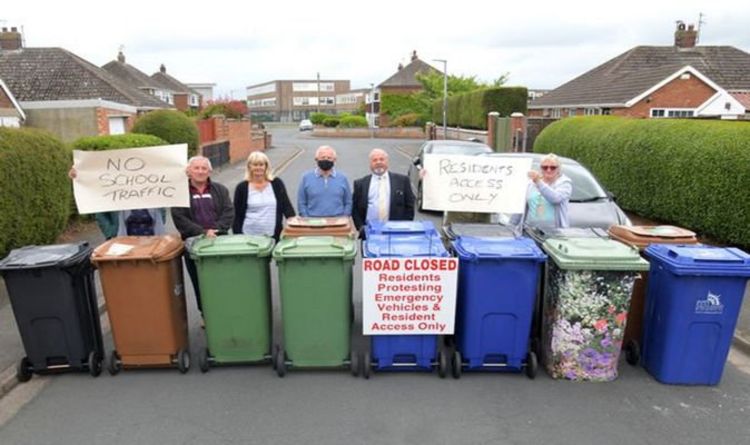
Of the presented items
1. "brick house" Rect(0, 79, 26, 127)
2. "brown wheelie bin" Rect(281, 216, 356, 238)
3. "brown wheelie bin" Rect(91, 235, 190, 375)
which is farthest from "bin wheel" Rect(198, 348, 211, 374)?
"brick house" Rect(0, 79, 26, 127)

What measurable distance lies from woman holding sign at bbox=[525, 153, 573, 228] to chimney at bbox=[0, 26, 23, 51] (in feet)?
108

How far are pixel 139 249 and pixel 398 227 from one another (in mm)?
A: 2140

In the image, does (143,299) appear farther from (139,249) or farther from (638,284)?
(638,284)

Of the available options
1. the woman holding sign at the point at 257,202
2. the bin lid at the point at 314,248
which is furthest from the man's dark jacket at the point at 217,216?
the bin lid at the point at 314,248

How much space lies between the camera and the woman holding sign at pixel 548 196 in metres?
5.36

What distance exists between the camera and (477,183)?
206 inches

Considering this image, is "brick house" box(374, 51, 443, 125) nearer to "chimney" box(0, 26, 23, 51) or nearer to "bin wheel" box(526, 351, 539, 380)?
"chimney" box(0, 26, 23, 51)

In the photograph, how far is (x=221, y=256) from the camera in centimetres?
433

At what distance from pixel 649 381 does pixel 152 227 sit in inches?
176

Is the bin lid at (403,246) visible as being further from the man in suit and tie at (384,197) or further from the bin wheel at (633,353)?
the bin wheel at (633,353)

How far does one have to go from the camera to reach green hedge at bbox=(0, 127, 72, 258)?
6.90m

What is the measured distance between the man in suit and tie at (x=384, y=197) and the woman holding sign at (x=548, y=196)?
119 centimetres

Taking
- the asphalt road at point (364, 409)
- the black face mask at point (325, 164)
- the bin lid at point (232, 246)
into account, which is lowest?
the asphalt road at point (364, 409)

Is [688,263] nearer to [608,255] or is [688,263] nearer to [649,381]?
[608,255]
